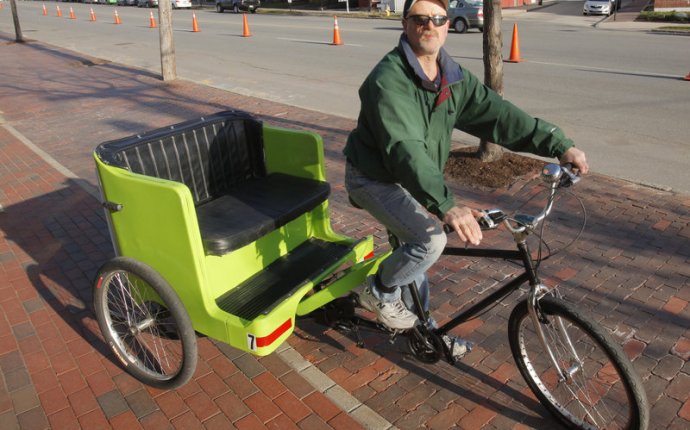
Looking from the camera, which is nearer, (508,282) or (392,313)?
(508,282)

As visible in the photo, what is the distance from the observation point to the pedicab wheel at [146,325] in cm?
307

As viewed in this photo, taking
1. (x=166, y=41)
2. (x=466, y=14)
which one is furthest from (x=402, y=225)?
(x=466, y=14)

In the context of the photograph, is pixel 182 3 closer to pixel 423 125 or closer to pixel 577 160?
pixel 423 125

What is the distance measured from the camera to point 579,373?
2.86 m

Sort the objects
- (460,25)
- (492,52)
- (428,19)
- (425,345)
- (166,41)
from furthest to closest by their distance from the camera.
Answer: (460,25), (166,41), (492,52), (425,345), (428,19)

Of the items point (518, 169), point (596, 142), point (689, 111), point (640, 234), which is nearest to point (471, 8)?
point (689, 111)

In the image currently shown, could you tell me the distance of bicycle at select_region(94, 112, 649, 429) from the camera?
8.95ft

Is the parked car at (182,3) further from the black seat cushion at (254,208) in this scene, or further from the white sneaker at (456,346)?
the white sneaker at (456,346)

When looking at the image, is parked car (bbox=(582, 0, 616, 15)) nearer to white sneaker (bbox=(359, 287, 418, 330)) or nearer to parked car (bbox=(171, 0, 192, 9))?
parked car (bbox=(171, 0, 192, 9))

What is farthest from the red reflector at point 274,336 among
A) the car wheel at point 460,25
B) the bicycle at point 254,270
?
the car wheel at point 460,25

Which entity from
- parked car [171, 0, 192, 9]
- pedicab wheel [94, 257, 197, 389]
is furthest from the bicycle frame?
parked car [171, 0, 192, 9]

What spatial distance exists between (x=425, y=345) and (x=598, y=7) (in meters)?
29.3

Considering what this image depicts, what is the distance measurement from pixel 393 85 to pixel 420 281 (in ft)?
3.84

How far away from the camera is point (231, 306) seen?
3320mm
